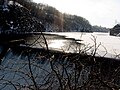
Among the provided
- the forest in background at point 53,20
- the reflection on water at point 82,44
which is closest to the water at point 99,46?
the reflection on water at point 82,44

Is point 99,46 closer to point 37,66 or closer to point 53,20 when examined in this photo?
point 37,66

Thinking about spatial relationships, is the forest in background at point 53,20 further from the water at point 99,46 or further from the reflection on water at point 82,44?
the water at point 99,46

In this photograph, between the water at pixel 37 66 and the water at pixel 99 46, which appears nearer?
the water at pixel 37 66

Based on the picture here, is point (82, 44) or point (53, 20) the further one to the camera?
point (53, 20)

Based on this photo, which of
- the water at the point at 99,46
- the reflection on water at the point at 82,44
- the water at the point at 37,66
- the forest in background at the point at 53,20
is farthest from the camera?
the forest in background at the point at 53,20

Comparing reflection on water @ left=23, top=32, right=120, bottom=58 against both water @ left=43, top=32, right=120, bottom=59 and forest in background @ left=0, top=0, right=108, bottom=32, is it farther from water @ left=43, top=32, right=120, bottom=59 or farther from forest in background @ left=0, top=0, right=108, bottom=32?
forest in background @ left=0, top=0, right=108, bottom=32

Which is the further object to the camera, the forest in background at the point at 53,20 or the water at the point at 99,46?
the forest in background at the point at 53,20

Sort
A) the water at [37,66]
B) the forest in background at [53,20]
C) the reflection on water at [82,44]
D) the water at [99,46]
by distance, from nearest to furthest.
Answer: the water at [37,66]
the reflection on water at [82,44]
the water at [99,46]
the forest in background at [53,20]

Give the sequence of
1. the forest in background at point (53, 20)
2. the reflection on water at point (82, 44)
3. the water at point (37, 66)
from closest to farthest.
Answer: the water at point (37, 66) < the reflection on water at point (82, 44) < the forest in background at point (53, 20)

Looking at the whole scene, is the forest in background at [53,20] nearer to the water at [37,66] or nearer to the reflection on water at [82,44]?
the reflection on water at [82,44]

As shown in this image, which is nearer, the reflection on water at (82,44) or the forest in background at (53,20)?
the reflection on water at (82,44)

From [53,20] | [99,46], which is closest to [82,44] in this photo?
[99,46]

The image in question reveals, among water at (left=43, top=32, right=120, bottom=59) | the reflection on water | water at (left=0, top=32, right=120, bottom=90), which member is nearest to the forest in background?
the reflection on water

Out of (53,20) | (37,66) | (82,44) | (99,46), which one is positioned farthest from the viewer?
(53,20)
